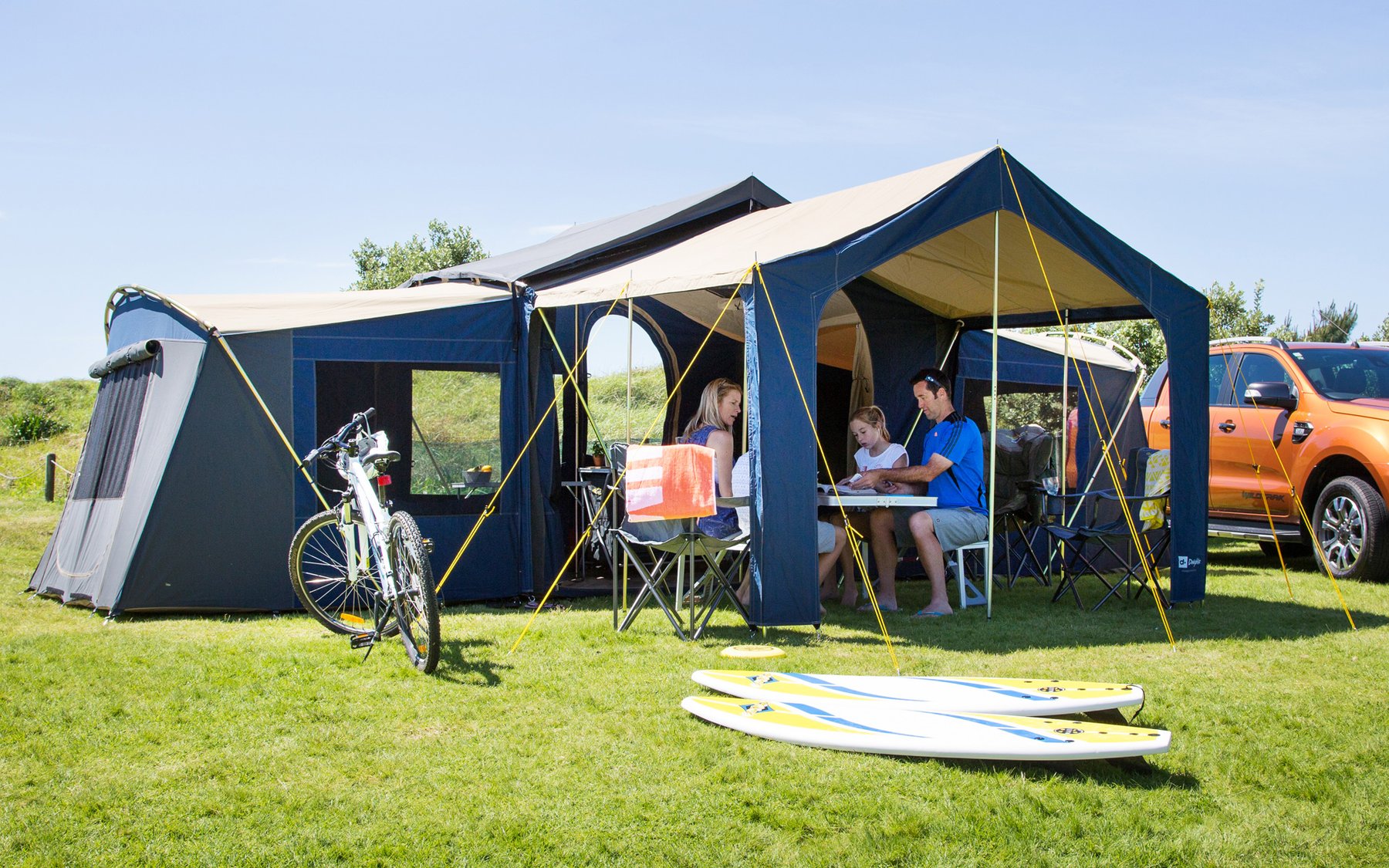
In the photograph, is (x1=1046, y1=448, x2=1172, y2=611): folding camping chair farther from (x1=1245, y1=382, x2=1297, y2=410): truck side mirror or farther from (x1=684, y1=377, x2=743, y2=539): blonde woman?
(x1=684, y1=377, x2=743, y2=539): blonde woman

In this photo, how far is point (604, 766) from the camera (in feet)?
10.1

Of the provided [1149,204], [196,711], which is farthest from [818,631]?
[1149,204]

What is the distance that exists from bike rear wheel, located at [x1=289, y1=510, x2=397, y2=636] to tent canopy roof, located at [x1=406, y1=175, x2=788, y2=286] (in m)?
1.96

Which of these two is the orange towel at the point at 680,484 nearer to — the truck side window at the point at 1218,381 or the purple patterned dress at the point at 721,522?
the purple patterned dress at the point at 721,522

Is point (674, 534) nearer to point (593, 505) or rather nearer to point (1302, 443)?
point (593, 505)

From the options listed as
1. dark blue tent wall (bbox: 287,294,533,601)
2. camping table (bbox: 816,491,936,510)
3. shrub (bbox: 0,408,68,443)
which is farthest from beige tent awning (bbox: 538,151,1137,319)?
shrub (bbox: 0,408,68,443)

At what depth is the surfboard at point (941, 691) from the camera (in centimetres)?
A: 338

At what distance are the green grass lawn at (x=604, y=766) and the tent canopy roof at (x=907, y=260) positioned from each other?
176 cm

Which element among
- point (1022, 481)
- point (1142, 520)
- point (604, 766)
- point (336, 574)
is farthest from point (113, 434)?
point (1142, 520)

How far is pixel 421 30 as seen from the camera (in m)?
6.74

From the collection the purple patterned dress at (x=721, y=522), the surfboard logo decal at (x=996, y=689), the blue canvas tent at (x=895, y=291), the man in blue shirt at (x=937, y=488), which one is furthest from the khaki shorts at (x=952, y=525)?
the surfboard logo decal at (x=996, y=689)

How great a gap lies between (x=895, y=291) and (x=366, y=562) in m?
4.14

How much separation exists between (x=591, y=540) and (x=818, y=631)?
2543mm

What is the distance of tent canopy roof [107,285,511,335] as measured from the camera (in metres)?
5.91
